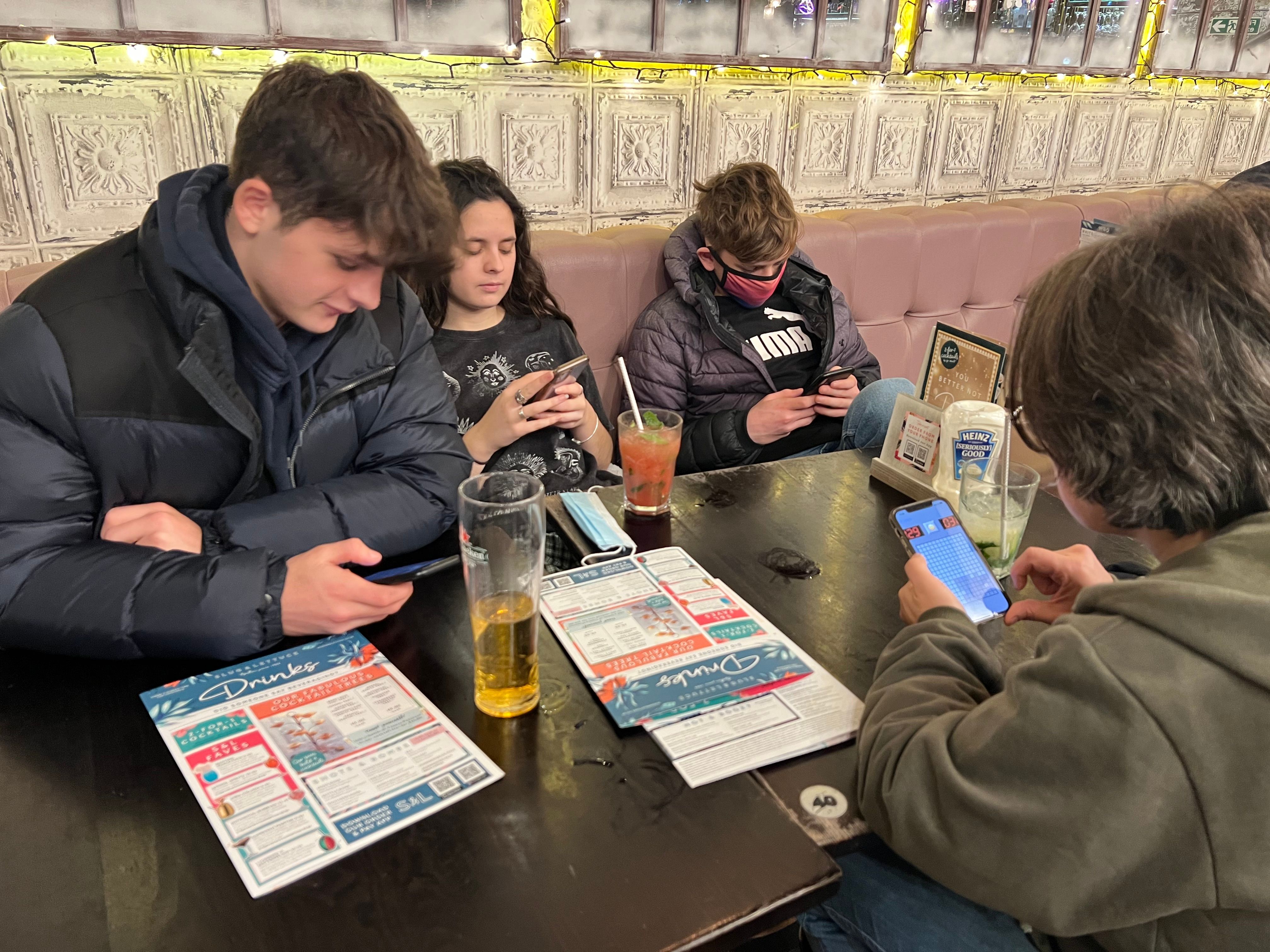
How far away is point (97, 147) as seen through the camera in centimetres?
189

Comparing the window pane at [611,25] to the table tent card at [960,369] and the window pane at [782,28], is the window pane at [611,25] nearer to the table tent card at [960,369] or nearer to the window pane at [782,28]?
the window pane at [782,28]

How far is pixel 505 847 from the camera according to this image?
714 mm

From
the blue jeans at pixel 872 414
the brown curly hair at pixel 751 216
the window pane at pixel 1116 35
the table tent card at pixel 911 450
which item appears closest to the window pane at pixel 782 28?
the brown curly hair at pixel 751 216

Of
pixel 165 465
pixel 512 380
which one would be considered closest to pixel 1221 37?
pixel 512 380

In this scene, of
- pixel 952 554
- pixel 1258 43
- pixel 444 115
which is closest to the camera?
pixel 952 554

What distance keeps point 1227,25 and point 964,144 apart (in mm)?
1299

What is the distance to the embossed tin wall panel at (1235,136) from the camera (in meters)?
3.78

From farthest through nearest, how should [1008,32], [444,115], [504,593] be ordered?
[1008,32] < [444,115] < [504,593]

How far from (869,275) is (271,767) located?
235 centimetres

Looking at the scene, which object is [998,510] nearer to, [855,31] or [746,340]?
[746,340]

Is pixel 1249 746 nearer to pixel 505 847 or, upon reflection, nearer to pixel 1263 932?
pixel 1263 932

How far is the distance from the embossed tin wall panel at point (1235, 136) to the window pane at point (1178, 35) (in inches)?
18.3

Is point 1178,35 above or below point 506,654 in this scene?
Result: above

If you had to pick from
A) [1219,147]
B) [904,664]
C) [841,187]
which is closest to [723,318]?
[841,187]
